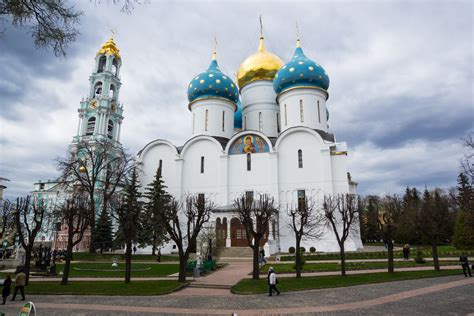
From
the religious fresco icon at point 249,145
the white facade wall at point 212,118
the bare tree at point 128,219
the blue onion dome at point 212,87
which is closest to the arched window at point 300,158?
the religious fresco icon at point 249,145

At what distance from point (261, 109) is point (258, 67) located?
5.15 m

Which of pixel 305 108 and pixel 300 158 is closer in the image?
pixel 300 158

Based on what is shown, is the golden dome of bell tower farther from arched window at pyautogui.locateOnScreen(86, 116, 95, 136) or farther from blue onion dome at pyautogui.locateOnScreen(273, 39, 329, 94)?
arched window at pyautogui.locateOnScreen(86, 116, 95, 136)

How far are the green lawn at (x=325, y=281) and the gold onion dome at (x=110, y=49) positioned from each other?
44.4 metres

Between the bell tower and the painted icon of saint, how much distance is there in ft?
71.4

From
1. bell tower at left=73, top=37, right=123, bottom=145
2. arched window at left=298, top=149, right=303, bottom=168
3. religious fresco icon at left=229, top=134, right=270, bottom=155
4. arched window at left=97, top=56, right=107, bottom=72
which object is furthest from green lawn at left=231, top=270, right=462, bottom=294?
arched window at left=97, top=56, right=107, bottom=72

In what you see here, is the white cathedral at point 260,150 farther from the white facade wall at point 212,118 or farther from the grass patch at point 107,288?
the grass patch at point 107,288

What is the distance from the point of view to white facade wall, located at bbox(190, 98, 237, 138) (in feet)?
111

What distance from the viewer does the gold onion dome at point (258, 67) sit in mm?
37219

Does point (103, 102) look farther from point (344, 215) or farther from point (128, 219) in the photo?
point (344, 215)

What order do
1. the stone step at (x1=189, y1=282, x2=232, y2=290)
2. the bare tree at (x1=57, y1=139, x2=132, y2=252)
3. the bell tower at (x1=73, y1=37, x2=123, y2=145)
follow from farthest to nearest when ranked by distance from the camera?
the bell tower at (x1=73, y1=37, x2=123, y2=145) < the bare tree at (x1=57, y1=139, x2=132, y2=252) < the stone step at (x1=189, y1=282, x2=232, y2=290)

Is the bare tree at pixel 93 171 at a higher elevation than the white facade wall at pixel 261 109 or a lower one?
lower

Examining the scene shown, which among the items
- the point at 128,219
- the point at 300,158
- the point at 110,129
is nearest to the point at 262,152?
the point at 300,158

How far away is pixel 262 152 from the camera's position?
30.1 metres
